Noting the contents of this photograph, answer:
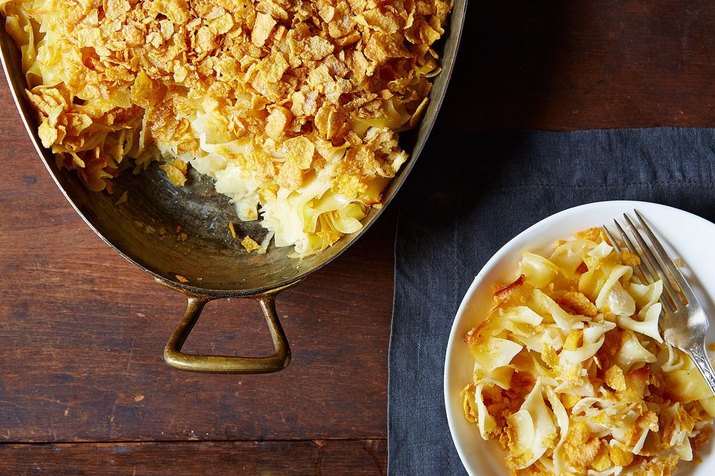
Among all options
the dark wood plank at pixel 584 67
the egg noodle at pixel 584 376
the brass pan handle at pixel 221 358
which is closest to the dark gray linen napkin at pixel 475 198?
the dark wood plank at pixel 584 67

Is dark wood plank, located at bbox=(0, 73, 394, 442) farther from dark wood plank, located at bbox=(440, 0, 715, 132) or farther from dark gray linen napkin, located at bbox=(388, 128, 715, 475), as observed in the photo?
dark wood plank, located at bbox=(440, 0, 715, 132)

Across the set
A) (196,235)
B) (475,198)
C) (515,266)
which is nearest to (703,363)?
(515,266)

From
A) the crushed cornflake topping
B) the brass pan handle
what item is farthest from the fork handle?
the crushed cornflake topping

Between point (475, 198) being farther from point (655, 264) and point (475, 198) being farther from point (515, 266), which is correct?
point (655, 264)

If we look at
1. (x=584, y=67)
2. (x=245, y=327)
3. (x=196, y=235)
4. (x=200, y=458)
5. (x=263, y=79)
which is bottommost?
(x=200, y=458)

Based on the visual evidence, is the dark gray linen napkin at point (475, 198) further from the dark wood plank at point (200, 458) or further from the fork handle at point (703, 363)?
the fork handle at point (703, 363)

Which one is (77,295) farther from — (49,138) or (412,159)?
(412,159)

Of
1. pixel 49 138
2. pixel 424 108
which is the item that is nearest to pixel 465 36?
pixel 424 108
